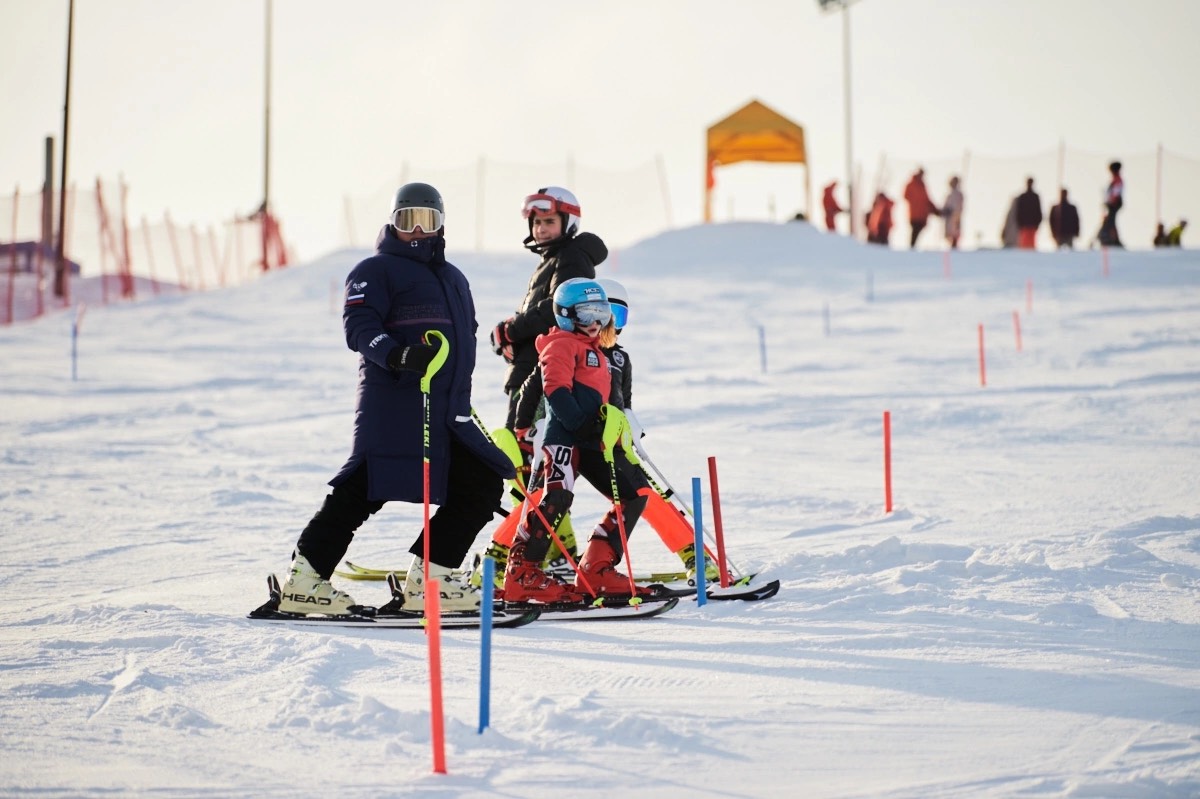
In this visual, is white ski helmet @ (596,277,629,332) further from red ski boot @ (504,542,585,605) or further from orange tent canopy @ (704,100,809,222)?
orange tent canopy @ (704,100,809,222)

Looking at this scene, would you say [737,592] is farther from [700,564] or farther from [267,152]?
[267,152]

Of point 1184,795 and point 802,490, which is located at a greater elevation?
point 802,490

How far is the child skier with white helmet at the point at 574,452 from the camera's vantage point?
602 cm

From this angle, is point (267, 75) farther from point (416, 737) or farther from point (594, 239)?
point (416, 737)

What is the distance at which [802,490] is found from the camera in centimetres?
982

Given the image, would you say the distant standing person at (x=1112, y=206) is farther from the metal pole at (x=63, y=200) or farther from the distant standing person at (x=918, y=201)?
the metal pole at (x=63, y=200)

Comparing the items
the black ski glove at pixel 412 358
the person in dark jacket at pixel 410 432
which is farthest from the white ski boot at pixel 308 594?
the black ski glove at pixel 412 358

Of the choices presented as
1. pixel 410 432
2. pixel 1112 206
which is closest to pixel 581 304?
pixel 410 432

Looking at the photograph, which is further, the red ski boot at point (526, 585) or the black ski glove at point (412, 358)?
the red ski boot at point (526, 585)

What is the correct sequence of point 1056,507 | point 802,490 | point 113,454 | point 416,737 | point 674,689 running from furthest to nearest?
point 113,454, point 802,490, point 1056,507, point 674,689, point 416,737

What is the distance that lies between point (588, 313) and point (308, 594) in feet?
5.56

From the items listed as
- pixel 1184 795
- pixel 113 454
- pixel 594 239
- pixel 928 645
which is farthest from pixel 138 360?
pixel 1184 795

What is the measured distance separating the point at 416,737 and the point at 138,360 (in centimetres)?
1869

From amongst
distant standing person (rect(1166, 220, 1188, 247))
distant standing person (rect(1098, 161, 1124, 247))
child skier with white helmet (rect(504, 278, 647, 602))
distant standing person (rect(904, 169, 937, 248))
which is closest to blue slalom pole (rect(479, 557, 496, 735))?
child skier with white helmet (rect(504, 278, 647, 602))
